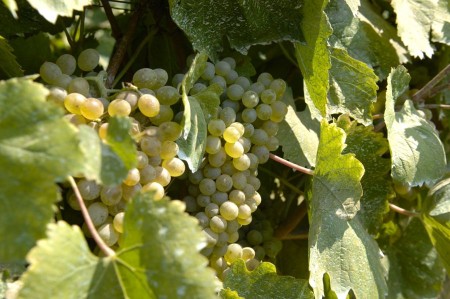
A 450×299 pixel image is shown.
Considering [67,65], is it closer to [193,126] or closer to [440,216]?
[193,126]

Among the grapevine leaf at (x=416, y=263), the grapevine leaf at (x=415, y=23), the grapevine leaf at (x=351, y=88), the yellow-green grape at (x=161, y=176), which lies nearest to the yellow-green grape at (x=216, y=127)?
the yellow-green grape at (x=161, y=176)

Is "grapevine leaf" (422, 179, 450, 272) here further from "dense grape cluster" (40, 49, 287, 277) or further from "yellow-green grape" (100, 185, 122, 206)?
"yellow-green grape" (100, 185, 122, 206)

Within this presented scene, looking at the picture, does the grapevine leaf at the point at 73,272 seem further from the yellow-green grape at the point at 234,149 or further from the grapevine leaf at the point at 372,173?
the grapevine leaf at the point at 372,173

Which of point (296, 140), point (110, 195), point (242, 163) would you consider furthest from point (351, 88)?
point (110, 195)

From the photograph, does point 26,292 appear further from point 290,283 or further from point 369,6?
point 369,6

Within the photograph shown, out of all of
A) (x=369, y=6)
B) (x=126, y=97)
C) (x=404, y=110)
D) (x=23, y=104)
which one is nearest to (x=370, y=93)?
(x=404, y=110)

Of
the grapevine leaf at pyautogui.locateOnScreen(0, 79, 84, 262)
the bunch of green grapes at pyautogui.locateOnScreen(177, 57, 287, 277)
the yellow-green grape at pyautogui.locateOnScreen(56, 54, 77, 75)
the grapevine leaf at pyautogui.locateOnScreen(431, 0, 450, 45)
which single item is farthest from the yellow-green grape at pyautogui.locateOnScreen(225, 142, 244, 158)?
the grapevine leaf at pyautogui.locateOnScreen(431, 0, 450, 45)
